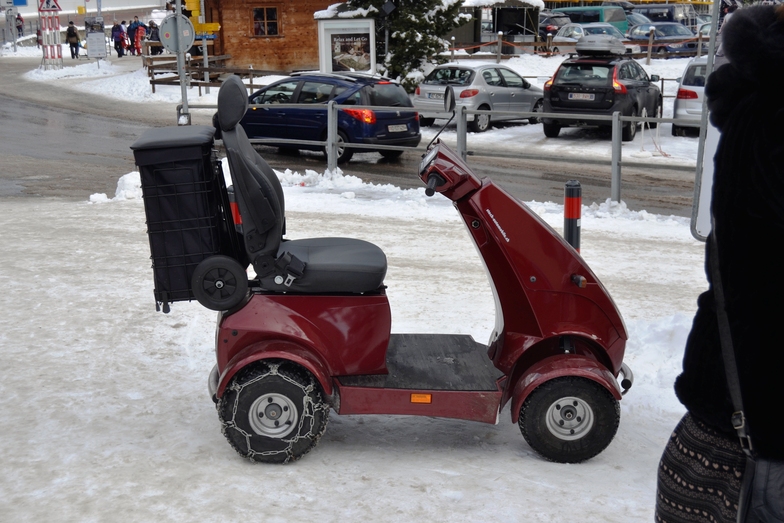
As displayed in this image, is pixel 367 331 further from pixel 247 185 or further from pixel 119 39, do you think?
pixel 119 39

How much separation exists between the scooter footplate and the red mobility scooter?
0.06ft

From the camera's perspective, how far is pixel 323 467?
13.5ft

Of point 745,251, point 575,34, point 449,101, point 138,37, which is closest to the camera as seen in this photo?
point 745,251

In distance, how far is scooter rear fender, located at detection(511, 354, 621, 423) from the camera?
13.1 feet

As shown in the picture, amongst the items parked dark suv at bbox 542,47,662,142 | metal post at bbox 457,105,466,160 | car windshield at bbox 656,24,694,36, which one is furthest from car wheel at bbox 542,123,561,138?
car windshield at bbox 656,24,694,36

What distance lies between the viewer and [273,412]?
4.07 m

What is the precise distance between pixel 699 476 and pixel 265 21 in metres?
32.4

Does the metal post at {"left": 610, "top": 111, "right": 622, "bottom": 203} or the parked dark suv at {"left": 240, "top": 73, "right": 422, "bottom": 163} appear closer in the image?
the metal post at {"left": 610, "top": 111, "right": 622, "bottom": 203}

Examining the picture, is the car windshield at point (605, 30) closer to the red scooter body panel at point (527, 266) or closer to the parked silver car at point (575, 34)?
the parked silver car at point (575, 34)

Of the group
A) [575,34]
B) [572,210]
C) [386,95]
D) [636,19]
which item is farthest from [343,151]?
[636,19]

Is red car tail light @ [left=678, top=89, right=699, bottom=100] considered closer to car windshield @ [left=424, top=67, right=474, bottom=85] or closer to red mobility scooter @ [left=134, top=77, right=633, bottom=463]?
car windshield @ [left=424, top=67, right=474, bottom=85]

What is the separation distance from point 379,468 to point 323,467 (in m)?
0.26

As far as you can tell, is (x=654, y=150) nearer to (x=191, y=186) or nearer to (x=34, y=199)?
(x=34, y=199)

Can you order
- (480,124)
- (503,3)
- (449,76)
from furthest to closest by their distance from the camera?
1. (503,3)
2. (449,76)
3. (480,124)
